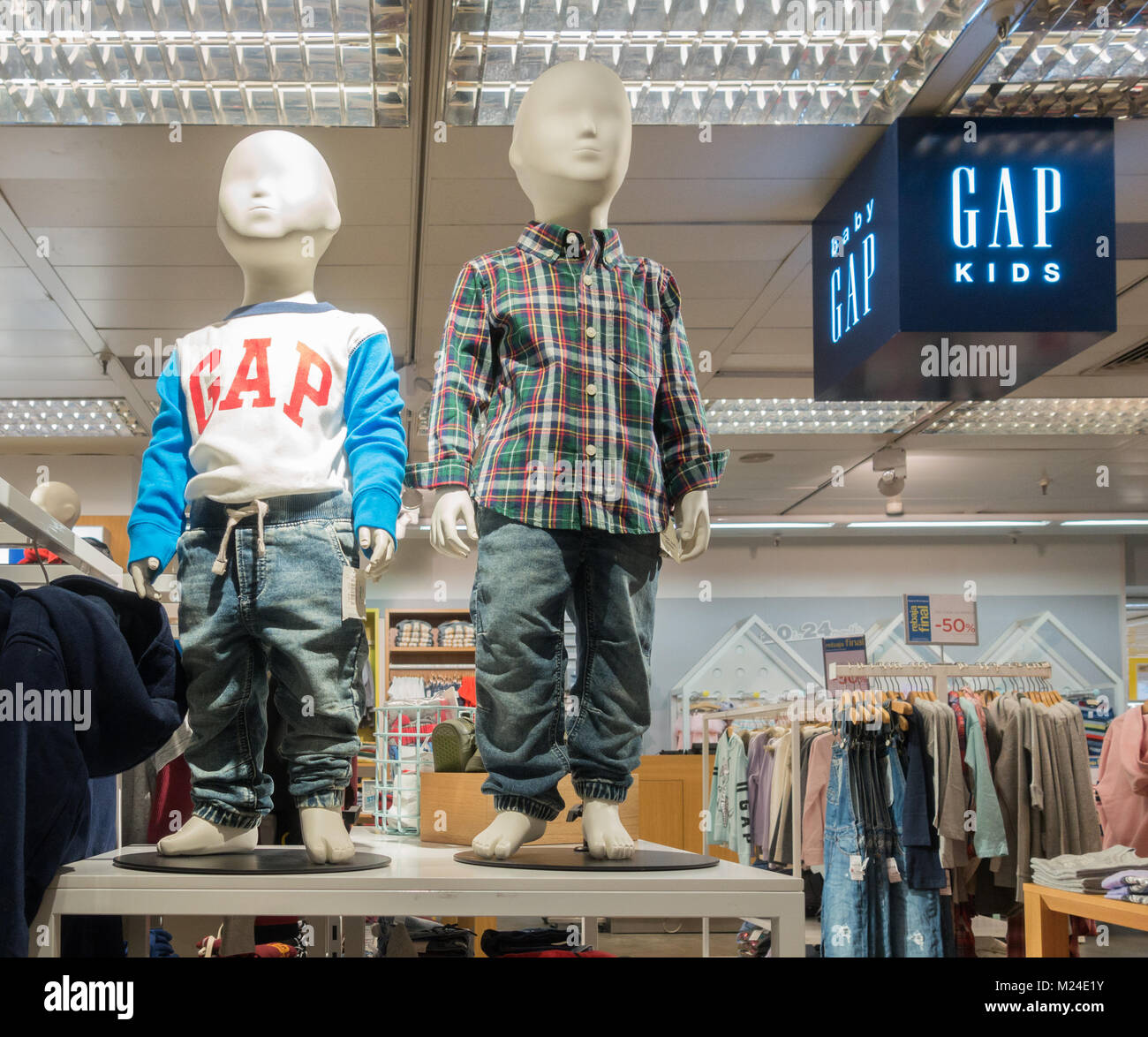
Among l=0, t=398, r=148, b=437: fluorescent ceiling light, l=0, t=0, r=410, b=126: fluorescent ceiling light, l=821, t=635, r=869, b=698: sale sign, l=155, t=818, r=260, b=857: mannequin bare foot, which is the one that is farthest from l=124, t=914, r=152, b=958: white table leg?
l=821, t=635, r=869, b=698: sale sign

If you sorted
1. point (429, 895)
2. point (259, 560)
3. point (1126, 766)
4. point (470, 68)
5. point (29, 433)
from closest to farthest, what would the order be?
point (429, 895), point (259, 560), point (470, 68), point (1126, 766), point (29, 433)

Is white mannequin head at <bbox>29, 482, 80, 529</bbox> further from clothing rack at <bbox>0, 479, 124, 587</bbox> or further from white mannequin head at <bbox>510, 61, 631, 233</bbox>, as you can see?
white mannequin head at <bbox>510, 61, 631, 233</bbox>

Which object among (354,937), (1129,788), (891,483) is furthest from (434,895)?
(891,483)

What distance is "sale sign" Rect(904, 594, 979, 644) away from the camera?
6652mm

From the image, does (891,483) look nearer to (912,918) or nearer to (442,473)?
(912,918)

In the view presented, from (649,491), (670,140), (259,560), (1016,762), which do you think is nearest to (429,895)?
(259,560)

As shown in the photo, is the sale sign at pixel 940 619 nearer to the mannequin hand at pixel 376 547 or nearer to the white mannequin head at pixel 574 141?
the white mannequin head at pixel 574 141

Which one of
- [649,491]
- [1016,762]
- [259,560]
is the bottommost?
[1016,762]

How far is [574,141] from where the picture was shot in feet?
5.50

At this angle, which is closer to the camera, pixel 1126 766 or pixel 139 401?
pixel 1126 766
